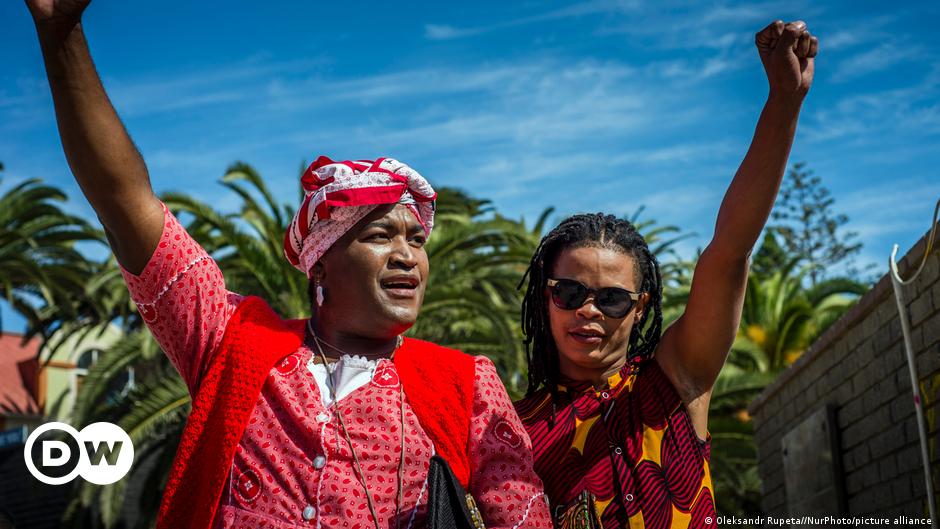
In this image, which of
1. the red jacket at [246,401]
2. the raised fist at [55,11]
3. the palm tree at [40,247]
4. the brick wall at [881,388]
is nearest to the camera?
the raised fist at [55,11]

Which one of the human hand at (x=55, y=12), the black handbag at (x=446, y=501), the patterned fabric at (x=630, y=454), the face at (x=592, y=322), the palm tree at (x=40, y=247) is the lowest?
the black handbag at (x=446, y=501)

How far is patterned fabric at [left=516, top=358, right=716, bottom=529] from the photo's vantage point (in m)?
3.31

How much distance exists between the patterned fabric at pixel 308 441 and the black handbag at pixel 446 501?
0.15 metres

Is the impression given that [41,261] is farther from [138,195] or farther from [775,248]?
[775,248]

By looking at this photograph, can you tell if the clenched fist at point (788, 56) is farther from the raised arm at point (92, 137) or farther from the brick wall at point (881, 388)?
the brick wall at point (881, 388)

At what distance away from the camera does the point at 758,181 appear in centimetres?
303

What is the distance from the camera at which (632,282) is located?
3.63m

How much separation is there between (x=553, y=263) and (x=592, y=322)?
0.31 meters

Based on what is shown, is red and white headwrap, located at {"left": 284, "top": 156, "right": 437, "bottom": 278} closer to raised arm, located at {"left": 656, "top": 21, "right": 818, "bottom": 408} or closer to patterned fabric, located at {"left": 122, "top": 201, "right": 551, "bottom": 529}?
patterned fabric, located at {"left": 122, "top": 201, "right": 551, "bottom": 529}

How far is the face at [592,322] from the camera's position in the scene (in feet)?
11.6

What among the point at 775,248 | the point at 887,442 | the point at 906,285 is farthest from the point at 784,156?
the point at 775,248

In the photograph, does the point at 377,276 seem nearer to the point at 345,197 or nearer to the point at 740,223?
the point at 345,197

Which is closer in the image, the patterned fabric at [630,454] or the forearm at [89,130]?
the forearm at [89,130]

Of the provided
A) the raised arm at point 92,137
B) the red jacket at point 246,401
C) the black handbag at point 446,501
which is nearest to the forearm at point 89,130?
the raised arm at point 92,137
